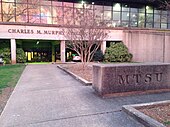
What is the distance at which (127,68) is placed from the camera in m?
6.95

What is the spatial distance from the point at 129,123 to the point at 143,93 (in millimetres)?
2956

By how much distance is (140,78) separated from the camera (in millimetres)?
7145

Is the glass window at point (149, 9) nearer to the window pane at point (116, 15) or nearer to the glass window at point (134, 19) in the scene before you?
the glass window at point (134, 19)

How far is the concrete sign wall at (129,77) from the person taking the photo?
22.0 ft

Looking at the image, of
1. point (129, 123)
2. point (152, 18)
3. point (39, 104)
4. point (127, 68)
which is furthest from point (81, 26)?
point (152, 18)

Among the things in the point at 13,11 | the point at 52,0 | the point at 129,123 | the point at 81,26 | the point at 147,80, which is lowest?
the point at 129,123

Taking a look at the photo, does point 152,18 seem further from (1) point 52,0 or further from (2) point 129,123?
(2) point 129,123

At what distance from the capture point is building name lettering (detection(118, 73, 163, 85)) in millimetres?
6915

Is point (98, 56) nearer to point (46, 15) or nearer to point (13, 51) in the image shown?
point (46, 15)

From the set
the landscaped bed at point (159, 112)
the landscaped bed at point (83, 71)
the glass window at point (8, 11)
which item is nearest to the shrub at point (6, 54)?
the glass window at point (8, 11)

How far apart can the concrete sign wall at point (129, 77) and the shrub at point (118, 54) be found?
17.3m

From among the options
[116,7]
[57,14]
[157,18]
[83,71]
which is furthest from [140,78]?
[157,18]

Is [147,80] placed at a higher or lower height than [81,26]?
lower

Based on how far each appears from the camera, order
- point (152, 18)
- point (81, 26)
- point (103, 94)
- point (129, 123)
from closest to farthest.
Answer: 1. point (129, 123)
2. point (103, 94)
3. point (81, 26)
4. point (152, 18)
